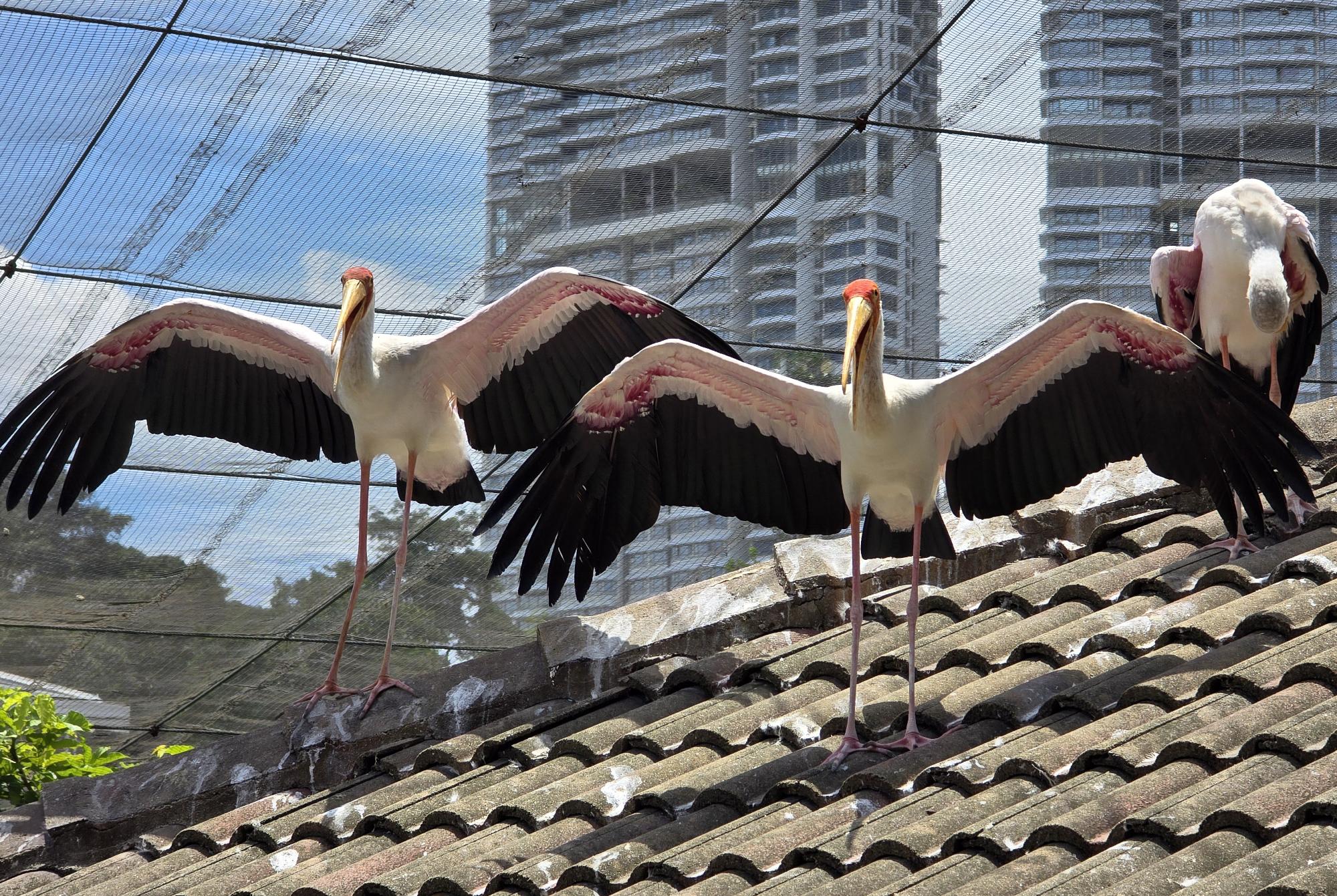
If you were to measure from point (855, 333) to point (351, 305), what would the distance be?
2.29 m

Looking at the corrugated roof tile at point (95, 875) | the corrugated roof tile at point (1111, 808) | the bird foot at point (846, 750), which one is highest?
the bird foot at point (846, 750)

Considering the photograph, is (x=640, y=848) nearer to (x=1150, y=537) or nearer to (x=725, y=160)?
(x=1150, y=537)

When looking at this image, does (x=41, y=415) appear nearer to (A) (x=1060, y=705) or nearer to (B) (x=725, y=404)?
(B) (x=725, y=404)

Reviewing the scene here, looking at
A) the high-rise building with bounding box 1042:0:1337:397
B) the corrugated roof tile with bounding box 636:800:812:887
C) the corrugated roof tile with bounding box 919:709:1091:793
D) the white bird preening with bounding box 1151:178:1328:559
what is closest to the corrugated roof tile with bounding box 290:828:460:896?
the corrugated roof tile with bounding box 636:800:812:887

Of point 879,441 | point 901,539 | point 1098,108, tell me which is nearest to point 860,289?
point 879,441

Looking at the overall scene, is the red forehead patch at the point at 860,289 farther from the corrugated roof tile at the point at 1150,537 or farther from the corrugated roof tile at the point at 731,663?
the corrugated roof tile at the point at 1150,537

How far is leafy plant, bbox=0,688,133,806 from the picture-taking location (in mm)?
6301

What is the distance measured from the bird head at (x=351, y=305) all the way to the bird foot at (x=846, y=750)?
8.23 ft

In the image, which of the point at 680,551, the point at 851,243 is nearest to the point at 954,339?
the point at 851,243

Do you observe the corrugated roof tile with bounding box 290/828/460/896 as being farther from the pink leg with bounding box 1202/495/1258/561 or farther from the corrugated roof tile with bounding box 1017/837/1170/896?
the pink leg with bounding box 1202/495/1258/561

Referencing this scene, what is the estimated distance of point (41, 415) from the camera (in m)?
6.59

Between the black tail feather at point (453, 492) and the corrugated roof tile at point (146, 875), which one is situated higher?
the black tail feather at point (453, 492)

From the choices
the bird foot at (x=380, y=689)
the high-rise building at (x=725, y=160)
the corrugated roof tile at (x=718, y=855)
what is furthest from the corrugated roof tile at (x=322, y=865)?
the high-rise building at (x=725, y=160)

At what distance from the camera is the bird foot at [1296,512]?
17.2 feet
